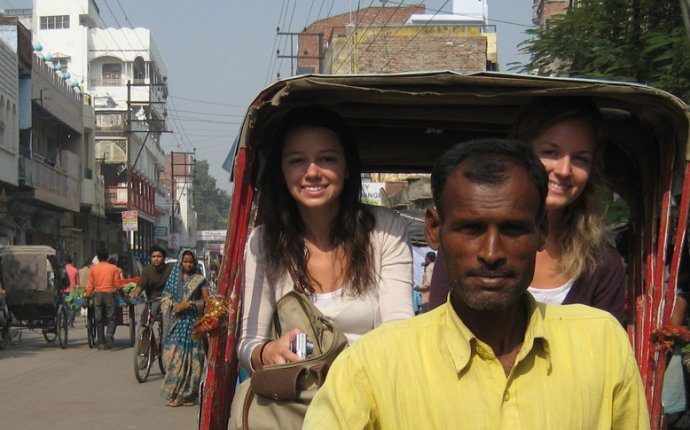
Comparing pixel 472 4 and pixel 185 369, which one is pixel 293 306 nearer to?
pixel 185 369

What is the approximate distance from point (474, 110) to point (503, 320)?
2084 millimetres

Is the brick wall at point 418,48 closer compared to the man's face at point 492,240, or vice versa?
the man's face at point 492,240

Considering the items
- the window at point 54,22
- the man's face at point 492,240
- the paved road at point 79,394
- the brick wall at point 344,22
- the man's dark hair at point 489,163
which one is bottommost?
the paved road at point 79,394

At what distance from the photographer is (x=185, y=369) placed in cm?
1136

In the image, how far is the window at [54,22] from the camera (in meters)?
70.5

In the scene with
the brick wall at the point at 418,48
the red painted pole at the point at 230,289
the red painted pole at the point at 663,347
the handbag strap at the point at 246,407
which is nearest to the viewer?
the red painted pole at the point at 663,347

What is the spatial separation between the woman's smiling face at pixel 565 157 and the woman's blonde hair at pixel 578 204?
0.03m

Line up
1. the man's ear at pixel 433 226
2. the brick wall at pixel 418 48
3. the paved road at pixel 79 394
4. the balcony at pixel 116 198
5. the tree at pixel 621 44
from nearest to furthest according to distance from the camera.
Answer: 1. the man's ear at pixel 433 226
2. the tree at pixel 621 44
3. the paved road at pixel 79 394
4. the brick wall at pixel 418 48
5. the balcony at pixel 116 198

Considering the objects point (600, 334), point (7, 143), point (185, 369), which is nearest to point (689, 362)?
point (600, 334)

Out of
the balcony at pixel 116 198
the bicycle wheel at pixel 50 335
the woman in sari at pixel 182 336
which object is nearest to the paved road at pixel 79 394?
the woman in sari at pixel 182 336

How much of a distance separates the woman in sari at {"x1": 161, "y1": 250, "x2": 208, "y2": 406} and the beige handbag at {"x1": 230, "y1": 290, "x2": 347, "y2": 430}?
7771mm

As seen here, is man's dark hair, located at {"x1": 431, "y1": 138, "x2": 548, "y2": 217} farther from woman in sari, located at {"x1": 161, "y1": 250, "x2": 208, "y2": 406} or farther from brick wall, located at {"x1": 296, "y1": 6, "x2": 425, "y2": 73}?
brick wall, located at {"x1": 296, "y1": 6, "x2": 425, "y2": 73}

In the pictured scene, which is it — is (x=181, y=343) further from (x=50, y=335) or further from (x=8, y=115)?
(x=8, y=115)

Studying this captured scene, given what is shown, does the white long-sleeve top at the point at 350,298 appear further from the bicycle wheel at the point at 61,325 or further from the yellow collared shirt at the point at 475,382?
the bicycle wheel at the point at 61,325
